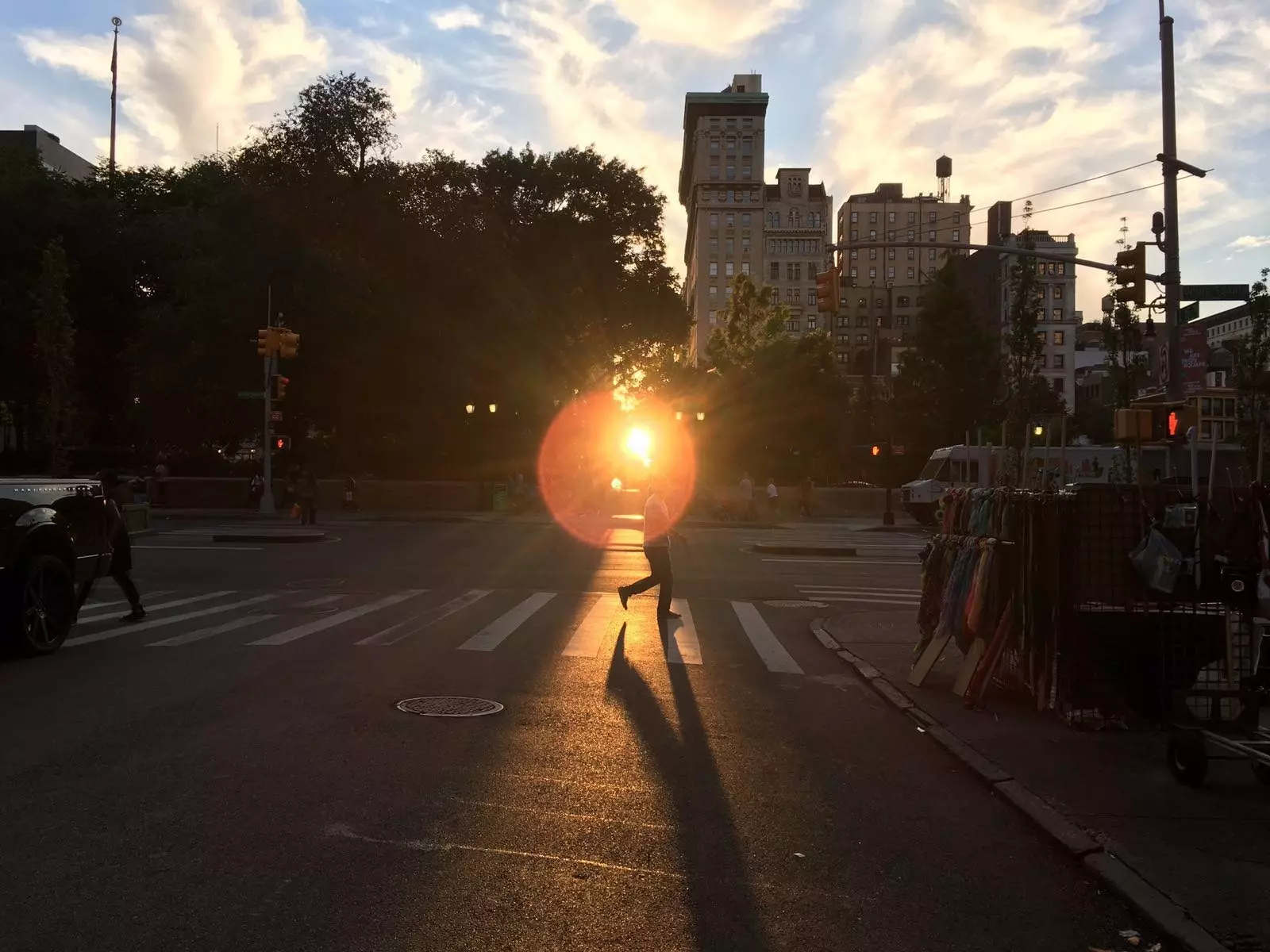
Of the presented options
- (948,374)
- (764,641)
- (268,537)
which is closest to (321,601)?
(764,641)

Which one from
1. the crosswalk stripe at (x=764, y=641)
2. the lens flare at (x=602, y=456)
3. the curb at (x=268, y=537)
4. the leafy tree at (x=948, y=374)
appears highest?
the leafy tree at (x=948, y=374)

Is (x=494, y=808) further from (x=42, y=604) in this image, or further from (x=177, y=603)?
(x=177, y=603)

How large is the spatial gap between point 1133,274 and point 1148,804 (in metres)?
15.5

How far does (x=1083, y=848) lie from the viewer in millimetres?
4926

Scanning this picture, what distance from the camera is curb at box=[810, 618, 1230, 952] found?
4012 millimetres

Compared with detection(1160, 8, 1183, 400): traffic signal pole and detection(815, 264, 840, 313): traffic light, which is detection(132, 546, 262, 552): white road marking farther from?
detection(1160, 8, 1183, 400): traffic signal pole

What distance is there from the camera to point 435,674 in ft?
29.8

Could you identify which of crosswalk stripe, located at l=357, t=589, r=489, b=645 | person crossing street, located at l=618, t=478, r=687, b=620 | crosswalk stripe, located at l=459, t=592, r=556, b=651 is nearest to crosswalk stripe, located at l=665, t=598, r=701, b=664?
person crossing street, located at l=618, t=478, r=687, b=620

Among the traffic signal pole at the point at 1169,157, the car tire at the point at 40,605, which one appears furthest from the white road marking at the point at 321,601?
the traffic signal pole at the point at 1169,157

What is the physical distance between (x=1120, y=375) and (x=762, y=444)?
22.7 metres

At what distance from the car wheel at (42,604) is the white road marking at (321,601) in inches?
159

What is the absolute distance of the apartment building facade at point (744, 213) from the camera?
14325 cm

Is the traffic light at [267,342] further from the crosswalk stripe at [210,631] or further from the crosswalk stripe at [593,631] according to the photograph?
the crosswalk stripe at [210,631]

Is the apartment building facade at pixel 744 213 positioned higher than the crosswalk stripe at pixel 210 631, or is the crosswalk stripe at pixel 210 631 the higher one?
the apartment building facade at pixel 744 213
